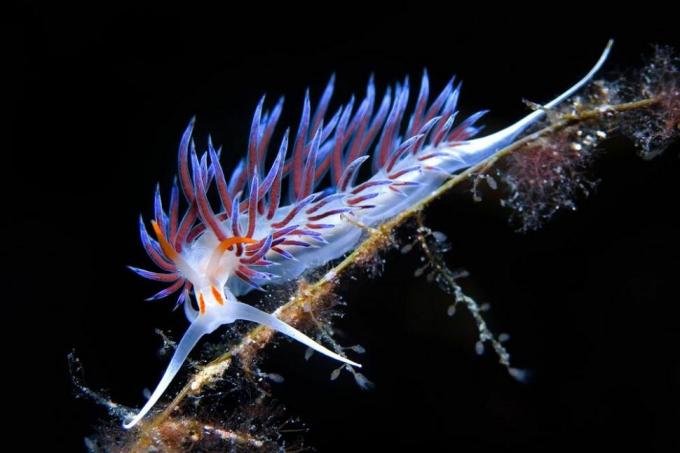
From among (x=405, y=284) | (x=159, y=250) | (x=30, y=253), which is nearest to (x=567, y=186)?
(x=405, y=284)

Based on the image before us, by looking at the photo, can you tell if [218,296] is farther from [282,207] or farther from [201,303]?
[282,207]

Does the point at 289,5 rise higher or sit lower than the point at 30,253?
higher

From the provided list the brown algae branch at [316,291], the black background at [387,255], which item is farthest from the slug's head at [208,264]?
the black background at [387,255]

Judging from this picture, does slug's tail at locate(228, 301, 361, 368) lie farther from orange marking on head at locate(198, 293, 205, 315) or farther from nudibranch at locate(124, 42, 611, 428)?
orange marking on head at locate(198, 293, 205, 315)

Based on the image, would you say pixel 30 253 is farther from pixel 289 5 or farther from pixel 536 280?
pixel 536 280

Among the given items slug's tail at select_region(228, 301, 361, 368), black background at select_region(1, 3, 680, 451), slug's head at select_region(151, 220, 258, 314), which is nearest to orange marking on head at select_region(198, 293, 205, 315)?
slug's head at select_region(151, 220, 258, 314)
